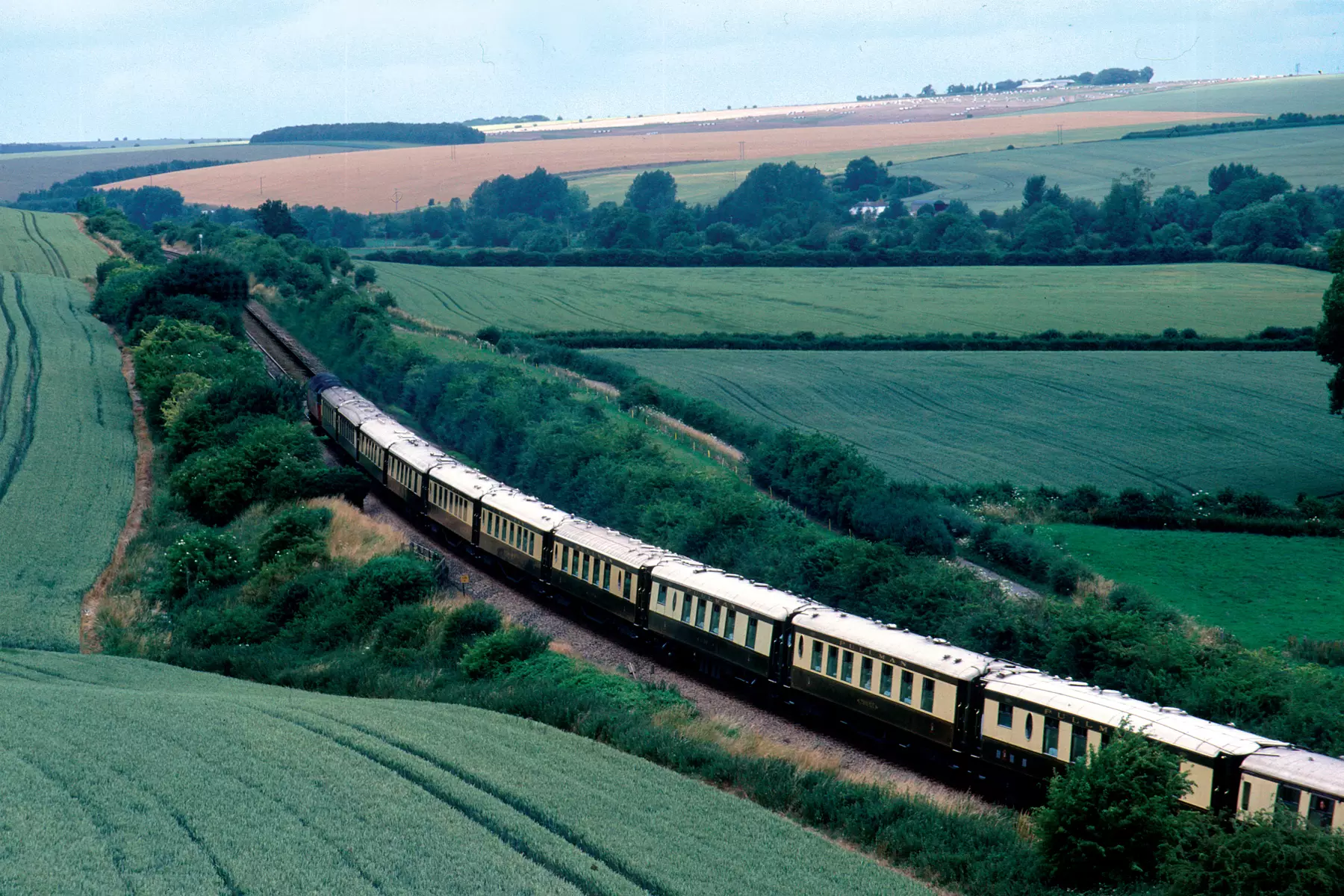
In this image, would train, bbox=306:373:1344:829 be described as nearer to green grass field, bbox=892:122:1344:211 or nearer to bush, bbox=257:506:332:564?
bush, bbox=257:506:332:564

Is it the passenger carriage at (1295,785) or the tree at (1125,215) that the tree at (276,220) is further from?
the passenger carriage at (1295,785)

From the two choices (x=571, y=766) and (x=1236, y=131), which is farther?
(x=1236, y=131)

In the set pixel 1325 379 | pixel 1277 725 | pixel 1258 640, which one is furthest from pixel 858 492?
A: pixel 1325 379

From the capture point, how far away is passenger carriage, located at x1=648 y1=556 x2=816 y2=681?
90.5ft

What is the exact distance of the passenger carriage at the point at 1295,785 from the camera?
18438 mm

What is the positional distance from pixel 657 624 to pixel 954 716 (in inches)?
347

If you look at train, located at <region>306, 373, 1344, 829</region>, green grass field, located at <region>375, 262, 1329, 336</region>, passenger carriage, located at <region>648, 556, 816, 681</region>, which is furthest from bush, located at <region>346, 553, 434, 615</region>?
green grass field, located at <region>375, 262, 1329, 336</region>

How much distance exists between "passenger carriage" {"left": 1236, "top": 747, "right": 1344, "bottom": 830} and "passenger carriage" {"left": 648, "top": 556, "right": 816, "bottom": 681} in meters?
9.96

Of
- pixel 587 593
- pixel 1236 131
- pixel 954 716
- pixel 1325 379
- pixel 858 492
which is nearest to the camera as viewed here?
pixel 954 716

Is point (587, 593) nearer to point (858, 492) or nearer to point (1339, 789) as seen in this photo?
point (858, 492)

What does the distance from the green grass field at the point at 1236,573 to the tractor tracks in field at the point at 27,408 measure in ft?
126

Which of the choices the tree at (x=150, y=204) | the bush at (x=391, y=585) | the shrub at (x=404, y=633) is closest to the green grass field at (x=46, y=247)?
the tree at (x=150, y=204)

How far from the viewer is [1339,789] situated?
18.5 meters

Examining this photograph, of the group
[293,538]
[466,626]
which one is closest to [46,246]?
[293,538]
